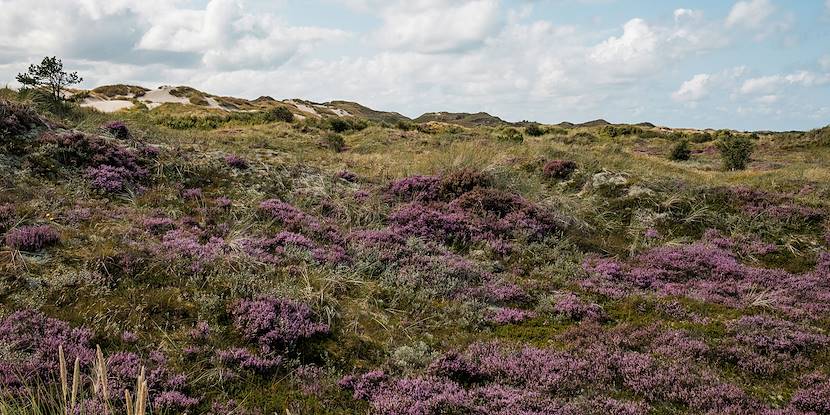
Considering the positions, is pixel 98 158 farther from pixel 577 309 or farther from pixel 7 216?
pixel 577 309

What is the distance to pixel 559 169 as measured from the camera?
678 inches

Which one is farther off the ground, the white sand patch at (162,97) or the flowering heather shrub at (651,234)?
the white sand patch at (162,97)

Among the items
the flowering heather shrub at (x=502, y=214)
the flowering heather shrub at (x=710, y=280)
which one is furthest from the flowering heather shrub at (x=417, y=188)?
the flowering heather shrub at (x=710, y=280)

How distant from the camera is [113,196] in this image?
35.3 ft

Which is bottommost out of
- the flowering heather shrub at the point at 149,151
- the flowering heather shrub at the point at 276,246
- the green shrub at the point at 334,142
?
the flowering heather shrub at the point at 276,246

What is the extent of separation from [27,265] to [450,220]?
863 cm

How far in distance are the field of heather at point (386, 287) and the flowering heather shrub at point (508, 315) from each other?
0.06 metres

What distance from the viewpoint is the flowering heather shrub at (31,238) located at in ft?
24.4

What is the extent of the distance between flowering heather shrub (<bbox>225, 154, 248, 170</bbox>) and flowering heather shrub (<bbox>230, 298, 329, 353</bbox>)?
8.02 metres

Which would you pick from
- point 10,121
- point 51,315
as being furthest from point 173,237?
point 10,121

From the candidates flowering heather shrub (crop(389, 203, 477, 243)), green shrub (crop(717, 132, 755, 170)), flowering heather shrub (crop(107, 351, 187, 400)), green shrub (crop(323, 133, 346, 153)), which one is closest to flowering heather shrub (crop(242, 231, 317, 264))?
flowering heather shrub (crop(389, 203, 477, 243))

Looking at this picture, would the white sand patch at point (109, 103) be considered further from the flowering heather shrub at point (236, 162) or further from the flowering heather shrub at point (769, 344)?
the flowering heather shrub at point (769, 344)

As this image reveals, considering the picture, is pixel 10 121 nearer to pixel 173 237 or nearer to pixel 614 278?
pixel 173 237

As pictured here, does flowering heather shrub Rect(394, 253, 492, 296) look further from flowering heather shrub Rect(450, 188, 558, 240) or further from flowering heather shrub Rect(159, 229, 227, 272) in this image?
flowering heather shrub Rect(159, 229, 227, 272)
